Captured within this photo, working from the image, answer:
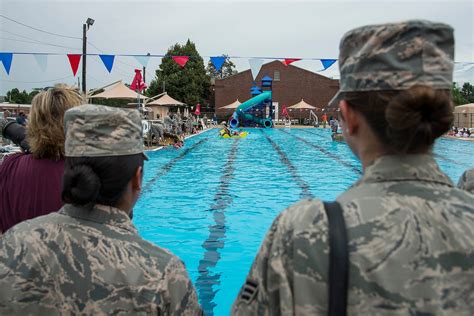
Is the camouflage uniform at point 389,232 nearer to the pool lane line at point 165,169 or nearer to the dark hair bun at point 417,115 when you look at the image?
the dark hair bun at point 417,115

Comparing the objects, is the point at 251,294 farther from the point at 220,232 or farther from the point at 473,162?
the point at 473,162

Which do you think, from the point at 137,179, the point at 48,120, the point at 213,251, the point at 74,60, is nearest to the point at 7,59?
the point at 74,60

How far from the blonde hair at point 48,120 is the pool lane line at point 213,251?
262 centimetres

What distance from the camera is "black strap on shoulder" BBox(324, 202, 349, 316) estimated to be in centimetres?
105

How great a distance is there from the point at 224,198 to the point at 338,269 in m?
8.05

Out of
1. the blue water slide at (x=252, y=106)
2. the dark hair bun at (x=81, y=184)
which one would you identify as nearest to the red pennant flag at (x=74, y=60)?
the dark hair bun at (x=81, y=184)

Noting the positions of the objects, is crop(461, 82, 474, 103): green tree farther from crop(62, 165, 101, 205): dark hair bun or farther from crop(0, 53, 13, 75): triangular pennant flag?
crop(62, 165, 101, 205): dark hair bun

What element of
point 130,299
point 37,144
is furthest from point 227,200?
point 130,299

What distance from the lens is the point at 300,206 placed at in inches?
44.0

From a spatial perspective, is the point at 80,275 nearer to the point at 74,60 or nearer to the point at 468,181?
the point at 468,181

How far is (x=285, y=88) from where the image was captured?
5338 centimetres

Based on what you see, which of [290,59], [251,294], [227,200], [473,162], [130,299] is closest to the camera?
[251,294]

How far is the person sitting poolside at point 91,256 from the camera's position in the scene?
1.44 m

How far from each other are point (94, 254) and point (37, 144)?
0.98 meters
